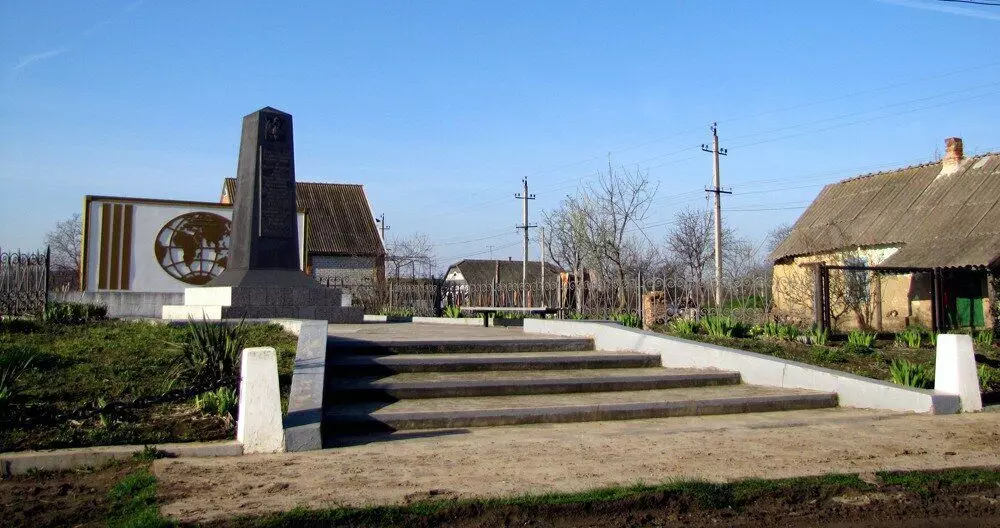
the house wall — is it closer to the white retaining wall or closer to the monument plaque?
the white retaining wall

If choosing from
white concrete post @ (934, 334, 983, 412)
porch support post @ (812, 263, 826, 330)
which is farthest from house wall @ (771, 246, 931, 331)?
white concrete post @ (934, 334, 983, 412)

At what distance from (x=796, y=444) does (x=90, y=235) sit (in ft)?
67.2

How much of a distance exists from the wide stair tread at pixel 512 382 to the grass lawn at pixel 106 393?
35.3 inches

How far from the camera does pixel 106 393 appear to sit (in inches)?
317

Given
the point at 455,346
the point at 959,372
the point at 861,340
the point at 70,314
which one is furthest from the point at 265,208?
the point at 959,372

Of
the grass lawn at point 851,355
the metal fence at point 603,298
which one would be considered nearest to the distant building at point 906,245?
the metal fence at point 603,298

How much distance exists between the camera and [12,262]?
1789 centimetres

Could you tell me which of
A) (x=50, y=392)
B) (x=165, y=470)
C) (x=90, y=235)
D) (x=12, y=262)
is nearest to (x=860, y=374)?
(x=165, y=470)

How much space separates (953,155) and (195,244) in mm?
25738

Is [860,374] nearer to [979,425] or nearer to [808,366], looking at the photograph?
[808,366]

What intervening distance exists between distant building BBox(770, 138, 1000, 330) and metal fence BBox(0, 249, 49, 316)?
1589 cm

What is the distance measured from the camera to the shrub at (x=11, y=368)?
741cm

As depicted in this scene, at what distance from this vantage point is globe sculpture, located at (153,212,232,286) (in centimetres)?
2295

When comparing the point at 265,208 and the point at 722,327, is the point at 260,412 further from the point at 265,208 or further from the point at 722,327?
the point at 265,208
